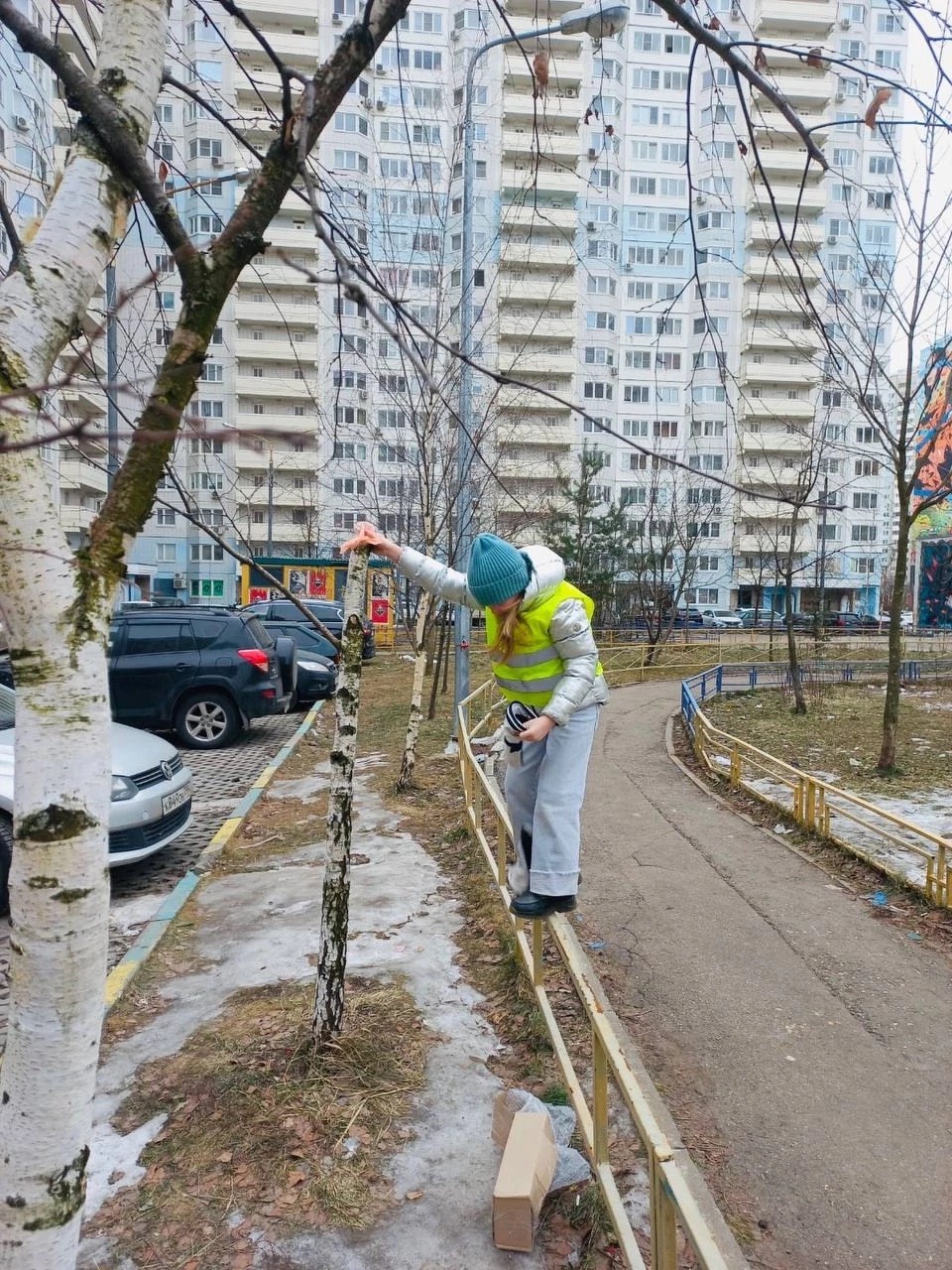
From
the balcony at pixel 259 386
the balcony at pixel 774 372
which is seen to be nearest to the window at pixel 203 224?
the balcony at pixel 259 386

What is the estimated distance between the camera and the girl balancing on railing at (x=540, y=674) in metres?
3.20

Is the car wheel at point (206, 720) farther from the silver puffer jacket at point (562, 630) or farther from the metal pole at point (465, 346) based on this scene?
the silver puffer jacket at point (562, 630)

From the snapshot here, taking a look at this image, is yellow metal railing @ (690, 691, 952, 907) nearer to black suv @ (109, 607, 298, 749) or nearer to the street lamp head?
the street lamp head

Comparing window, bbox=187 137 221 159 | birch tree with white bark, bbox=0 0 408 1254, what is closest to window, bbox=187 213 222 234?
birch tree with white bark, bbox=0 0 408 1254

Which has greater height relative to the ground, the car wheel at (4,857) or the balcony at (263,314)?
the balcony at (263,314)

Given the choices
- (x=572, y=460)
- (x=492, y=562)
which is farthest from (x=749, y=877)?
(x=572, y=460)

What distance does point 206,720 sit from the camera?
11.8 meters

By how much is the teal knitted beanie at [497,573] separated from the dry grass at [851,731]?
344 inches

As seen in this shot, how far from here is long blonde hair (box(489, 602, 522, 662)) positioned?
3295mm

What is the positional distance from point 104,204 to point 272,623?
1679 cm

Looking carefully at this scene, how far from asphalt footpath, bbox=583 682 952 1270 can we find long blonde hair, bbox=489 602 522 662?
6.87ft

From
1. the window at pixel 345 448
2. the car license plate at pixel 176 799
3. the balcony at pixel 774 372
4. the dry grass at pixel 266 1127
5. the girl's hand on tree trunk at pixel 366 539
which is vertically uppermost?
the balcony at pixel 774 372

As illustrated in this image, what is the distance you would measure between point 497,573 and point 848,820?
22.2 feet

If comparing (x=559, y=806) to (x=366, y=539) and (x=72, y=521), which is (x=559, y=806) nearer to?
(x=366, y=539)
